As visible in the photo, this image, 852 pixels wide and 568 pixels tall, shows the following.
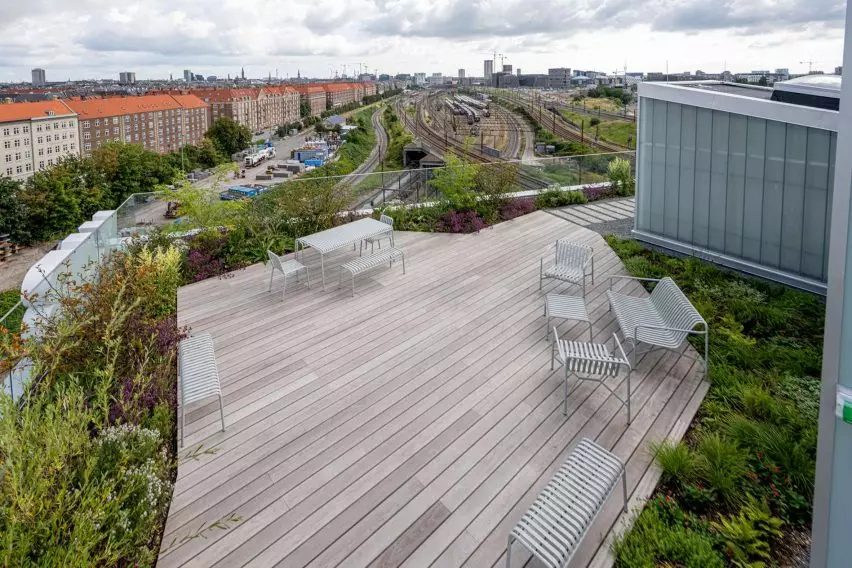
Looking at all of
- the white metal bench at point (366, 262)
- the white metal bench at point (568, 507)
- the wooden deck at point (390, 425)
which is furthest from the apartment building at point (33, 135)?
the white metal bench at point (568, 507)

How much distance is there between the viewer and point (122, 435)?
3.62 metres

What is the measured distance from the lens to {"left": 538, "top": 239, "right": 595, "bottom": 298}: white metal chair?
23.0 feet

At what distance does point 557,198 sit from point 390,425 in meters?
9.30

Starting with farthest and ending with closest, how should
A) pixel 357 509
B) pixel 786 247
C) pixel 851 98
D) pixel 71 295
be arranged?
1. pixel 786 247
2. pixel 71 295
3. pixel 357 509
4. pixel 851 98

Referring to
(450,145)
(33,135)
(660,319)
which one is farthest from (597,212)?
(33,135)

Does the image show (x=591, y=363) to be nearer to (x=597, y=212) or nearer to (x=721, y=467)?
(x=721, y=467)

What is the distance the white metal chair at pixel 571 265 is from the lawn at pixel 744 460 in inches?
62.6

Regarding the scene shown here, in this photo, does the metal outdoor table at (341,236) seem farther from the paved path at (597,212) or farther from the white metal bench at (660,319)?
the paved path at (597,212)

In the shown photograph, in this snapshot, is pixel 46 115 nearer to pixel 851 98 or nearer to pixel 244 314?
pixel 244 314

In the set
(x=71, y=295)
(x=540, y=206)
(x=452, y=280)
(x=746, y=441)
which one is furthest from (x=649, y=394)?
(x=540, y=206)

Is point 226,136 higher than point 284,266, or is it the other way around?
point 226,136

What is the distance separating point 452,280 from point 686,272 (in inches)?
139

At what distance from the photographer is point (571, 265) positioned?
7496 millimetres

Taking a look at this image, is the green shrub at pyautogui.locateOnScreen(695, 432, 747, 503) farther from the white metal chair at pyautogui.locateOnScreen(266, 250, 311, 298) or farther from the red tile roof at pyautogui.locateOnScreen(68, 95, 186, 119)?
the red tile roof at pyautogui.locateOnScreen(68, 95, 186, 119)
